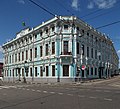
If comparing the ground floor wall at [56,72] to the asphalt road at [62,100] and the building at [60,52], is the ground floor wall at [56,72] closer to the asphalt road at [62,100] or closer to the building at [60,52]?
the building at [60,52]

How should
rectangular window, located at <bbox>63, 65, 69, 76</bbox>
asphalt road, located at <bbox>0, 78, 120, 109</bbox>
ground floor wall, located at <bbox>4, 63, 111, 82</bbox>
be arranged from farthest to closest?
rectangular window, located at <bbox>63, 65, 69, 76</bbox>, ground floor wall, located at <bbox>4, 63, 111, 82</bbox>, asphalt road, located at <bbox>0, 78, 120, 109</bbox>

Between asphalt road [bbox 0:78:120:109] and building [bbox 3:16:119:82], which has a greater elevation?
building [bbox 3:16:119:82]

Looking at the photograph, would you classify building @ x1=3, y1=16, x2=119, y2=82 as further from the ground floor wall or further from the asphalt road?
the asphalt road

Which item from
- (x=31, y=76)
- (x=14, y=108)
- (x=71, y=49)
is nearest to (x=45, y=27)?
(x=71, y=49)

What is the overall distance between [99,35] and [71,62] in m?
16.0

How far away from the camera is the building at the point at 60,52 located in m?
38.5

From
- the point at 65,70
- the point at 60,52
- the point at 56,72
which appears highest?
the point at 60,52

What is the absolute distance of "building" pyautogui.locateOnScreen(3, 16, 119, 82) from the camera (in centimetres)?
3847

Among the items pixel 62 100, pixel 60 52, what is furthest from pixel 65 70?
Answer: pixel 62 100

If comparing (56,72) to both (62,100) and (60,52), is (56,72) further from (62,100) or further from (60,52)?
(62,100)

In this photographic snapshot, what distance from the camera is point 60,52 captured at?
127 feet

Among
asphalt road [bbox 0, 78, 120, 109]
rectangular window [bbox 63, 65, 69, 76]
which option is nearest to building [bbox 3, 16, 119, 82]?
rectangular window [bbox 63, 65, 69, 76]

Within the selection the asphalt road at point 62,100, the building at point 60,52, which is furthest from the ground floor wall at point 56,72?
the asphalt road at point 62,100

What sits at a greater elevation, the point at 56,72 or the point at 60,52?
the point at 60,52
